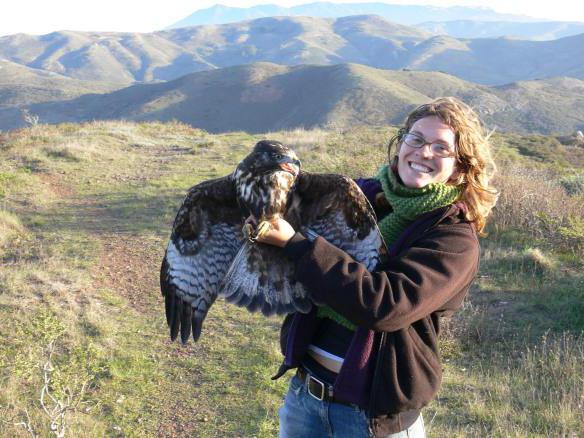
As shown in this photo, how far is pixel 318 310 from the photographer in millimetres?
2521

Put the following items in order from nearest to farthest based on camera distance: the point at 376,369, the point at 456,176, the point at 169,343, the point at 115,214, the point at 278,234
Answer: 1. the point at 376,369
2. the point at 278,234
3. the point at 456,176
4. the point at 169,343
5. the point at 115,214

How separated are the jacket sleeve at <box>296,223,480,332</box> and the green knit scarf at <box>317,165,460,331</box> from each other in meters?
0.15

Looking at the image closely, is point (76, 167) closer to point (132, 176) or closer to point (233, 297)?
point (132, 176)

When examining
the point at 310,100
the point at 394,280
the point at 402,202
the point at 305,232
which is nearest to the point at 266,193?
the point at 305,232

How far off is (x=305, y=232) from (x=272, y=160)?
1.49ft

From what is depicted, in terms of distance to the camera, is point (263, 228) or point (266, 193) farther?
point (266, 193)

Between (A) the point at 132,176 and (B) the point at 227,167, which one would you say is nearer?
(A) the point at 132,176

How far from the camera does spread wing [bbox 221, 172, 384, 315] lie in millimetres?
2756

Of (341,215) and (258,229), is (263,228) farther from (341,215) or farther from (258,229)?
(341,215)

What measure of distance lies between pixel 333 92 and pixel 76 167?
200ft

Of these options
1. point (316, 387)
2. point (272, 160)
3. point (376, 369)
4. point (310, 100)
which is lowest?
point (310, 100)

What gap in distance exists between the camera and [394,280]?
1976 millimetres

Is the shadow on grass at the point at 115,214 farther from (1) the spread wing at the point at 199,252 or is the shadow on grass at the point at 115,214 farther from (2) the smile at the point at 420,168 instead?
(2) the smile at the point at 420,168

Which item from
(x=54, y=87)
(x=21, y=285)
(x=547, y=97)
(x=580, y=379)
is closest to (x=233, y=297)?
(x=580, y=379)
